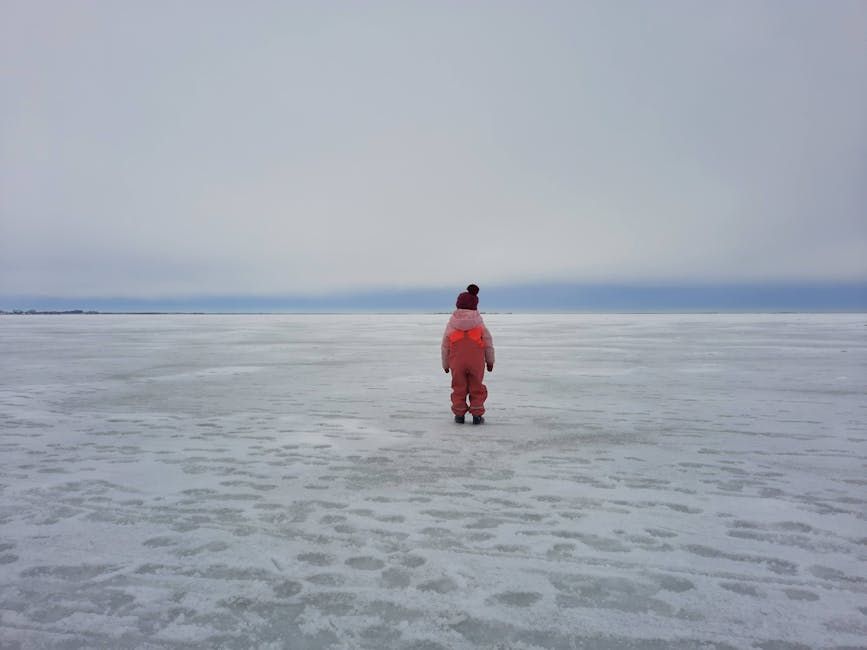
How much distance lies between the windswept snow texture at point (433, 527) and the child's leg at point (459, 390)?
0.43 m

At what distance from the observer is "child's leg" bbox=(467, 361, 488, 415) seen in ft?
26.2

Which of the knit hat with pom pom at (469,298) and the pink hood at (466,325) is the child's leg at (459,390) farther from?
the knit hat with pom pom at (469,298)

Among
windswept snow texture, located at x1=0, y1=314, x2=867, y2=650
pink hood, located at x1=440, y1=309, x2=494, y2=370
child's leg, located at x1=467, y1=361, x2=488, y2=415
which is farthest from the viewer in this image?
pink hood, located at x1=440, y1=309, x2=494, y2=370

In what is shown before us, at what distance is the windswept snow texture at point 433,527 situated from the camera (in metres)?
2.86

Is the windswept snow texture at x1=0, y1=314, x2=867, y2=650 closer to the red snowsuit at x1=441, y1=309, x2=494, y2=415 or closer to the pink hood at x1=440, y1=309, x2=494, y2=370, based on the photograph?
the red snowsuit at x1=441, y1=309, x2=494, y2=415

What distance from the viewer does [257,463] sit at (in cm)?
591

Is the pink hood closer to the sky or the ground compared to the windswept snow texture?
closer to the sky

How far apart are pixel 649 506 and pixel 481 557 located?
182cm

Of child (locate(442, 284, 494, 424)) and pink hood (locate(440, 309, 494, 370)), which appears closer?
child (locate(442, 284, 494, 424))

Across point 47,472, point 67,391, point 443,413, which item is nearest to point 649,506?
point 443,413

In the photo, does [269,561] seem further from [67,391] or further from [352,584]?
[67,391]

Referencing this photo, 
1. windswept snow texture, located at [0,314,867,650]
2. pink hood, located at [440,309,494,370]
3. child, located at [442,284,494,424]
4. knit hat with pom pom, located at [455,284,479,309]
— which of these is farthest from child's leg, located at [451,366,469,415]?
knit hat with pom pom, located at [455,284,479,309]

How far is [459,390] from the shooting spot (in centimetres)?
811

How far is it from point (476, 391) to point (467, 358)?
0.54 m
